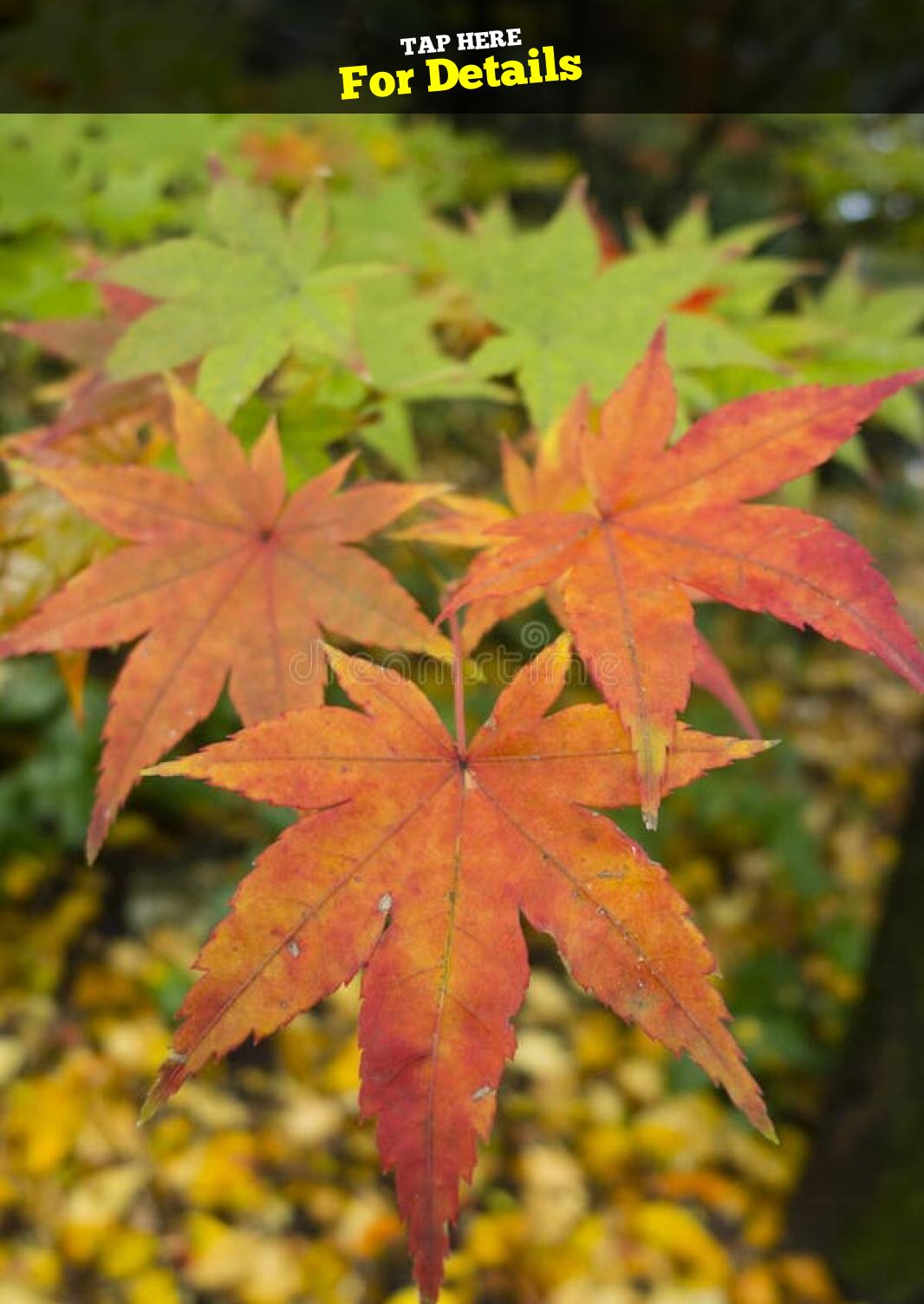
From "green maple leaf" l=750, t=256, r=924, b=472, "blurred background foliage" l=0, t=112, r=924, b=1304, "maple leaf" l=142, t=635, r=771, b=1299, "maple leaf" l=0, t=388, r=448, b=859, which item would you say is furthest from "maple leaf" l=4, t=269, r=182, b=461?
"green maple leaf" l=750, t=256, r=924, b=472

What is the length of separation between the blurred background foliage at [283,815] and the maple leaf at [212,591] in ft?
0.21

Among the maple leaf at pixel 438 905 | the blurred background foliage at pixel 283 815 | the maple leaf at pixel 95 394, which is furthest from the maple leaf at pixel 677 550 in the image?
the maple leaf at pixel 95 394

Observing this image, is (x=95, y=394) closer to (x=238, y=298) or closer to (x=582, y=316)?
(x=238, y=298)

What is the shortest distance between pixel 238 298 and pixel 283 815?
1.00 metres

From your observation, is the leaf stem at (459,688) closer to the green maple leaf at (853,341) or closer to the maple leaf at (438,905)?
the maple leaf at (438,905)

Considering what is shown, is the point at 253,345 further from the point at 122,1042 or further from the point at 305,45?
the point at 305,45

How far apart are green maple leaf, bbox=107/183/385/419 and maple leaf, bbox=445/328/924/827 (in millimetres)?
230

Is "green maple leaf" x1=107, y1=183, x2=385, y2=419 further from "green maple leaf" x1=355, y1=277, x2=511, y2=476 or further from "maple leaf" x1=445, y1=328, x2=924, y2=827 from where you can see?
"maple leaf" x1=445, y1=328, x2=924, y2=827

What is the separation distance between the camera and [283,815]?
163 cm

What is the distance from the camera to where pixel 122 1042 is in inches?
80.0

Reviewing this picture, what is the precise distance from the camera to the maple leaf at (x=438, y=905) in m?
0.49

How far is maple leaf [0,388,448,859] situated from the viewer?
62 centimetres

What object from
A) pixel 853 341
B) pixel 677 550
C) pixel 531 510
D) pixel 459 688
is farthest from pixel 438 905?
pixel 853 341

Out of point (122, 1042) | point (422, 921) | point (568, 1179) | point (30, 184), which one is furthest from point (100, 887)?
point (422, 921)
